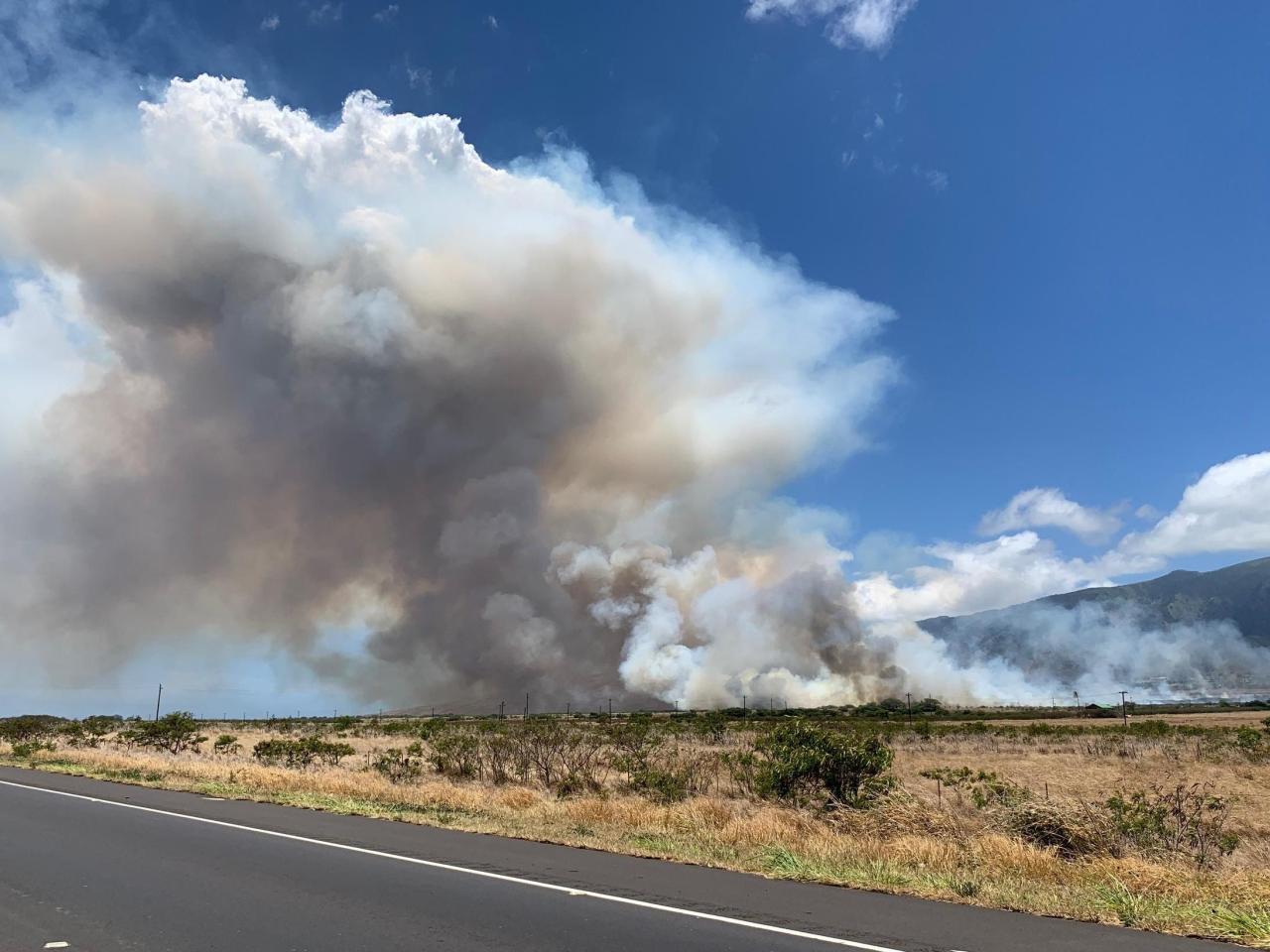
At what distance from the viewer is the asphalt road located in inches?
278

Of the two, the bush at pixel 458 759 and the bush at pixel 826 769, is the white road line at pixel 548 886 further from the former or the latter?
the bush at pixel 458 759

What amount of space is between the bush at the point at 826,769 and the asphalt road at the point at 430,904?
29.7 feet

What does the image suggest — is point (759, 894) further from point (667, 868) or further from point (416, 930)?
point (416, 930)

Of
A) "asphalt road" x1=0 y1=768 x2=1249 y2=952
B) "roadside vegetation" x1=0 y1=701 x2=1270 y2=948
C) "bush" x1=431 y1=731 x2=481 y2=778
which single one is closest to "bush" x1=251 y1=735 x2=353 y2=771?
"roadside vegetation" x1=0 y1=701 x2=1270 y2=948

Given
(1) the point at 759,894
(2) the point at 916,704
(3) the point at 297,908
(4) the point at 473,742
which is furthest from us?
(2) the point at 916,704

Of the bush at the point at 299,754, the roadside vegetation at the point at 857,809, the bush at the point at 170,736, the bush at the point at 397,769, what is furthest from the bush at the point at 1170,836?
the bush at the point at 170,736

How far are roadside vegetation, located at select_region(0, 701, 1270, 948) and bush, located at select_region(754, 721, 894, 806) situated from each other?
38 millimetres

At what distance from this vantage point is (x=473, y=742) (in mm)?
30500

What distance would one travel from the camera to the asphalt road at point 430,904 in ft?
23.2

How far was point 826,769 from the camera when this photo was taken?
19.6 m

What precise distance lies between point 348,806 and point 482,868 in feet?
24.9

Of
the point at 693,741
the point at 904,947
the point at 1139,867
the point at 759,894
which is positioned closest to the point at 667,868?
the point at 759,894

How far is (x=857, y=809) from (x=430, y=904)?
1084cm

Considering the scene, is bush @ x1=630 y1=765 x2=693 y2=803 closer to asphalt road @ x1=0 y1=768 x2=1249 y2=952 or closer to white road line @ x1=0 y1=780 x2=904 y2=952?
asphalt road @ x1=0 y1=768 x2=1249 y2=952
